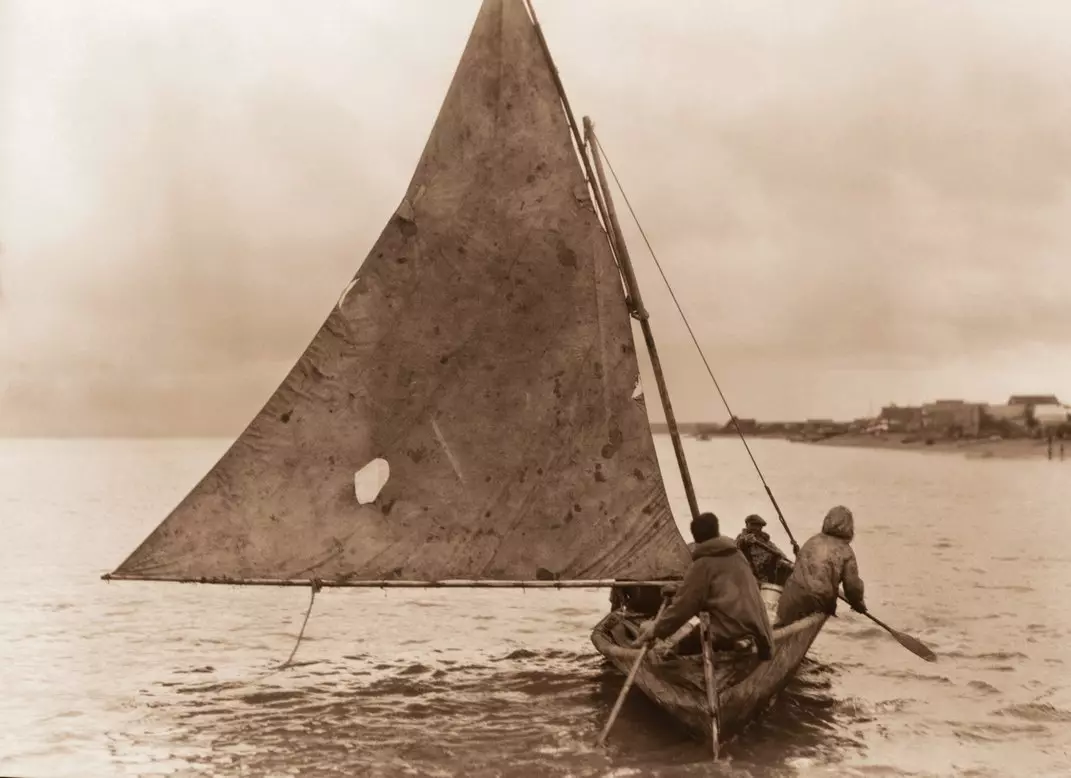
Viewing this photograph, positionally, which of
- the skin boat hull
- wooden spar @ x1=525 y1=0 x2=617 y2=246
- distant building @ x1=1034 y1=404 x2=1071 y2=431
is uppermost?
wooden spar @ x1=525 y1=0 x2=617 y2=246

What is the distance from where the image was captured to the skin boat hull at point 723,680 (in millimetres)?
7867

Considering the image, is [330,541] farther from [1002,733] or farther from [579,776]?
[1002,733]

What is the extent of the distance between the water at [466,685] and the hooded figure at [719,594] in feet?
3.78

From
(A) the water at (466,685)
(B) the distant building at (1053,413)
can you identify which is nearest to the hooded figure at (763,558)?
(A) the water at (466,685)

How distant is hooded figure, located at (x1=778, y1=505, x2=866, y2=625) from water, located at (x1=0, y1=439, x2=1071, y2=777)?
112cm

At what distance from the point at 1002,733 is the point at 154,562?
8.22 meters

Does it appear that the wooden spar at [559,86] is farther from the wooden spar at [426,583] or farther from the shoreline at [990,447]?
the shoreline at [990,447]

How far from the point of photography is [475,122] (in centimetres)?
910

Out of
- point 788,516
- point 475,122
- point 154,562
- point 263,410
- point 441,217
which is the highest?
point 475,122

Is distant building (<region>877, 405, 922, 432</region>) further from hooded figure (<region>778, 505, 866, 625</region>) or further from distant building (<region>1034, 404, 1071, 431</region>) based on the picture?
hooded figure (<region>778, 505, 866, 625</region>)

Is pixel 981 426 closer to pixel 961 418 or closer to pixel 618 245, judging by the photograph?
pixel 961 418

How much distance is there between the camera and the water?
26.9 ft

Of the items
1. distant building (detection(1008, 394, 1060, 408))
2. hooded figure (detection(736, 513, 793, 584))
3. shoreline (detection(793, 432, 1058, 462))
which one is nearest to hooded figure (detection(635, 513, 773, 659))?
hooded figure (detection(736, 513, 793, 584))

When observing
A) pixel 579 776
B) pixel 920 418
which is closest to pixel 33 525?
pixel 579 776
